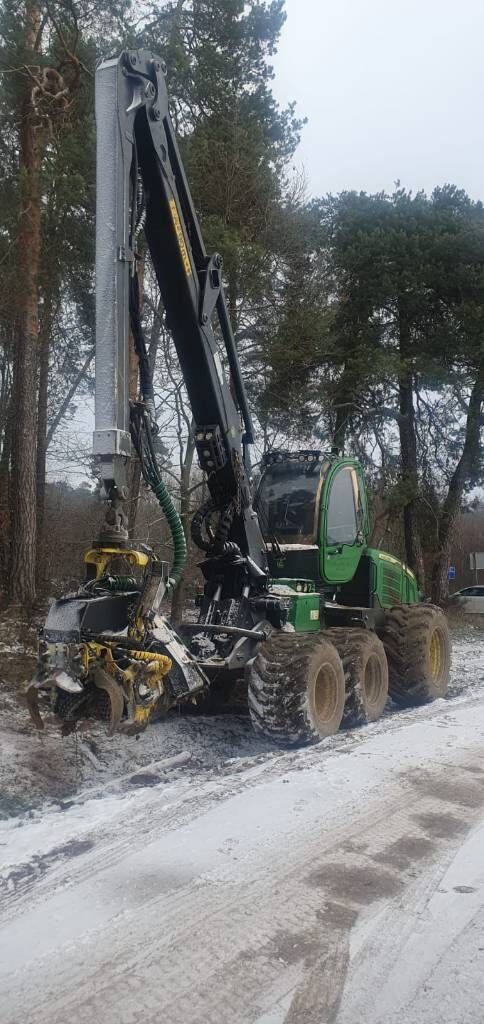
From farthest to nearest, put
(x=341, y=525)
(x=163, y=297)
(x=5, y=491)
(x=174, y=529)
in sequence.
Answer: (x=5, y=491), (x=341, y=525), (x=163, y=297), (x=174, y=529)

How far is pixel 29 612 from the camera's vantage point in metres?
12.8

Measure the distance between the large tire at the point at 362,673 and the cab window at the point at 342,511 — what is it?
41.4 inches

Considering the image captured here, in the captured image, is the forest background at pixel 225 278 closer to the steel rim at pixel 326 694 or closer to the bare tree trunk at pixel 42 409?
the bare tree trunk at pixel 42 409

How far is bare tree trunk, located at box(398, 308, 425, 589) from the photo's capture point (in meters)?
22.5

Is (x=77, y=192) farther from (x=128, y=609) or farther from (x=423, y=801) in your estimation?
(x=423, y=801)

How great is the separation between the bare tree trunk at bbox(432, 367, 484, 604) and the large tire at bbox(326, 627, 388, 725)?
1631 centimetres

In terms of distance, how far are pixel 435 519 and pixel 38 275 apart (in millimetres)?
15269

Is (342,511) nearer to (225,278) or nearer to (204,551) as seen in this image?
(204,551)

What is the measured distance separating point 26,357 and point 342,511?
Result: 6.87 m

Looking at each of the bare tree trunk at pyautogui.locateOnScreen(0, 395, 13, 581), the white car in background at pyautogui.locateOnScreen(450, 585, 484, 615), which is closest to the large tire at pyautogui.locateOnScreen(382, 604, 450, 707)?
the bare tree trunk at pyautogui.locateOnScreen(0, 395, 13, 581)

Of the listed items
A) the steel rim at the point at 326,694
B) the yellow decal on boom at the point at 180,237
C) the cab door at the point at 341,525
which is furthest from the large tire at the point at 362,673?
the yellow decal on boom at the point at 180,237

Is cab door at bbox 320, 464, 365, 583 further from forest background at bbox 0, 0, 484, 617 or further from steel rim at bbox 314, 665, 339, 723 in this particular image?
forest background at bbox 0, 0, 484, 617

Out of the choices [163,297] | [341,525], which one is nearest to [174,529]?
[163,297]

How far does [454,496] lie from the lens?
82.1 ft
